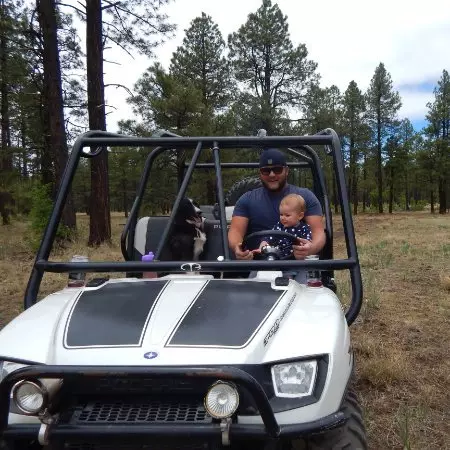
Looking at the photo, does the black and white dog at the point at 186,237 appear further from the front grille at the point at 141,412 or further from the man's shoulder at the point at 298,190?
the front grille at the point at 141,412

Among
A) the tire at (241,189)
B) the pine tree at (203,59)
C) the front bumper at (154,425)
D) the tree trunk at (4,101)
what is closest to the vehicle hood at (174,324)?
the front bumper at (154,425)

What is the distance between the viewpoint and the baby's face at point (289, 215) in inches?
120

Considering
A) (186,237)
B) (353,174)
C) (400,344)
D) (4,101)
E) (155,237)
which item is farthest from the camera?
(353,174)

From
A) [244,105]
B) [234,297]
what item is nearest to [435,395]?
[234,297]

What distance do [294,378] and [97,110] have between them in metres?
10.7

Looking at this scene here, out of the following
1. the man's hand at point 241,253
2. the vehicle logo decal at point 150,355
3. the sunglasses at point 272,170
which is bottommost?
the vehicle logo decal at point 150,355

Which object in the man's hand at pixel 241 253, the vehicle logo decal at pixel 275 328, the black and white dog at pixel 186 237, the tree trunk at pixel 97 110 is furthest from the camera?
the tree trunk at pixel 97 110

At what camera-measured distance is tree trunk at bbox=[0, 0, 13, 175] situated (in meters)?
12.5

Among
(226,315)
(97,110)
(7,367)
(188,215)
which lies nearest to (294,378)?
(226,315)

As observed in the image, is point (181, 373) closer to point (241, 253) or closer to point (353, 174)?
point (241, 253)

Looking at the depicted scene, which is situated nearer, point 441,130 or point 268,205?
point 268,205

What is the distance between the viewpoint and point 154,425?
1.55 meters

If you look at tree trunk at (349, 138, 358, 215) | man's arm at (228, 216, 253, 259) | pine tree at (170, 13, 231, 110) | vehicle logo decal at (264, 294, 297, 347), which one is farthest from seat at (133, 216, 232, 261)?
tree trunk at (349, 138, 358, 215)

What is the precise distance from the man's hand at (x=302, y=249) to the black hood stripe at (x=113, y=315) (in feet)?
2.68
